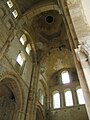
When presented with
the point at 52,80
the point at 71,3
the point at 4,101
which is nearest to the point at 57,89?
the point at 52,80

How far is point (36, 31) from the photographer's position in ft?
48.3

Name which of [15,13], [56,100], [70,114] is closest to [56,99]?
[56,100]

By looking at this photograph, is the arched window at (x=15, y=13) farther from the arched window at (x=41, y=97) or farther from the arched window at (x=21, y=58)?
the arched window at (x=41, y=97)

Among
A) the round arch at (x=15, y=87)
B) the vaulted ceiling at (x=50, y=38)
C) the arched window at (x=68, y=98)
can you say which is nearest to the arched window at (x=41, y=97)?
the vaulted ceiling at (x=50, y=38)

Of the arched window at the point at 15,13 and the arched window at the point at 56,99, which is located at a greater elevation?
the arched window at the point at 15,13

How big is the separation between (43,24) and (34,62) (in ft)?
14.0

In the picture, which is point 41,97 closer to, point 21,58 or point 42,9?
point 21,58

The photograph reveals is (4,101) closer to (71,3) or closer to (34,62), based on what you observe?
(34,62)

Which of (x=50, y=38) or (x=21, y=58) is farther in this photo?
(x=50, y=38)

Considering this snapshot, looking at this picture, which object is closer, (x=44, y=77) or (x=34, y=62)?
(x=34, y=62)

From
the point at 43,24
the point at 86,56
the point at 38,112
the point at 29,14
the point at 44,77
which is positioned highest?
the point at 43,24

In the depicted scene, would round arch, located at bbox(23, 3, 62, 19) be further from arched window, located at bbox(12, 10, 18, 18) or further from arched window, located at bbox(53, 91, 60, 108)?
arched window, located at bbox(53, 91, 60, 108)

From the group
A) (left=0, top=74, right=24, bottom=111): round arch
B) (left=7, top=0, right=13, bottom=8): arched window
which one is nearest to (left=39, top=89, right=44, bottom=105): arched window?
(left=0, top=74, right=24, bottom=111): round arch

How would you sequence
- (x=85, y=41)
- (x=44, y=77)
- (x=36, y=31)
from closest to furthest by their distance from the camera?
1. (x=85, y=41)
2. (x=36, y=31)
3. (x=44, y=77)
